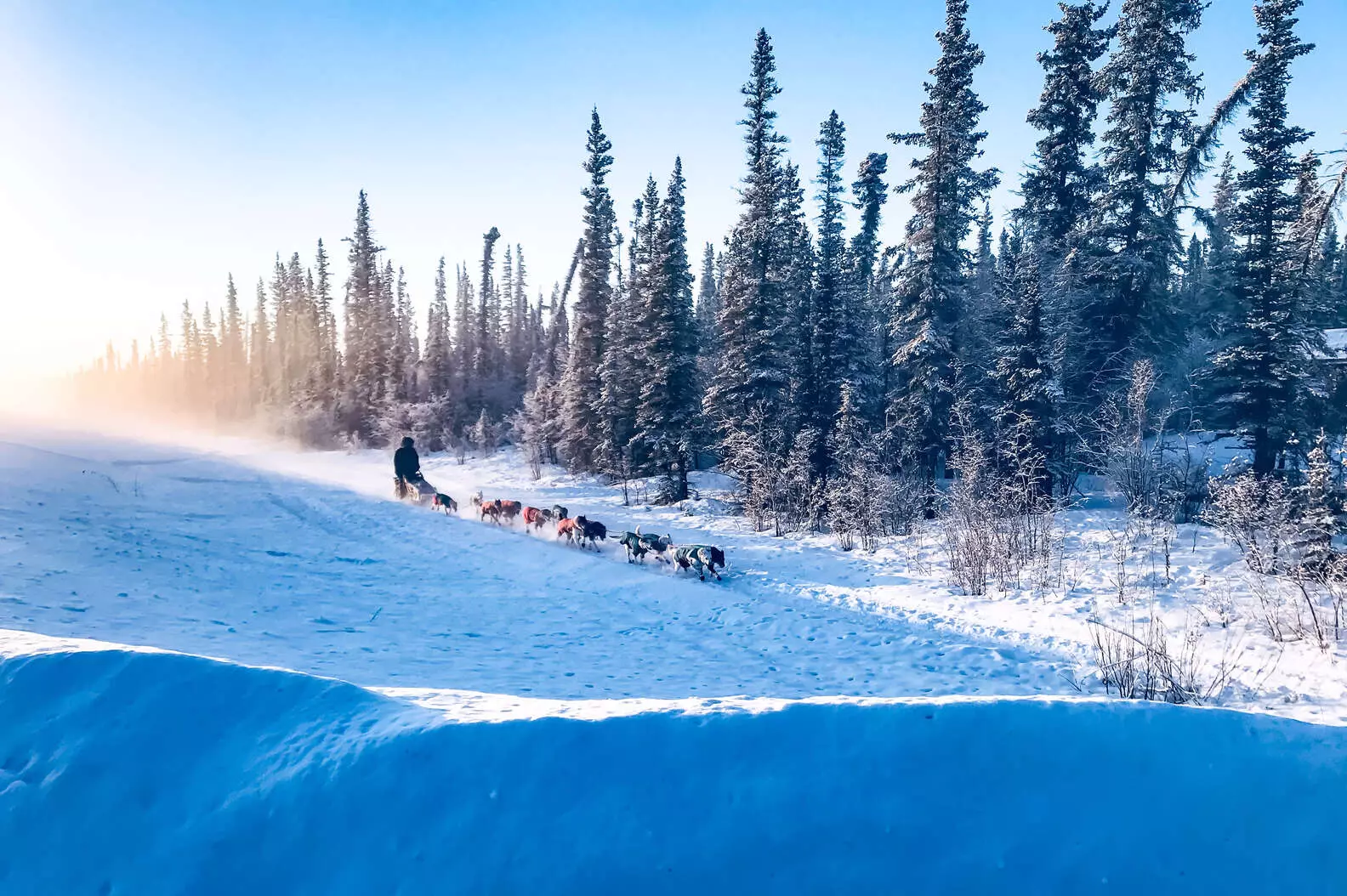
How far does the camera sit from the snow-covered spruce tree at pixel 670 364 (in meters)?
24.6

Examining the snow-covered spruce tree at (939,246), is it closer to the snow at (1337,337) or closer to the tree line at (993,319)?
the tree line at (993,319)

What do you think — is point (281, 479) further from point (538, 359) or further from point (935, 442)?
point (538, 359)

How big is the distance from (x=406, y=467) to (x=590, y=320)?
1586cm

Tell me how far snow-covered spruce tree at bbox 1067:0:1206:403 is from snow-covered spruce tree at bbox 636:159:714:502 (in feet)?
43.9

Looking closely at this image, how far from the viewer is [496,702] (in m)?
4.71

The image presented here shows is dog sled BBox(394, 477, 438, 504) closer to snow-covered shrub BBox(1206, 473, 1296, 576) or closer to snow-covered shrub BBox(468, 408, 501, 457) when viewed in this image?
snow-covered shrub BBox(1206, 473, 1296, 576)

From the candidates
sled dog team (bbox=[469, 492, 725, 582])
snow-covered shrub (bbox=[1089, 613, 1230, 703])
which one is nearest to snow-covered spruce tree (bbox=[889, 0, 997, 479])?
sled dog team (bbox=[469, 492, 725, 582])

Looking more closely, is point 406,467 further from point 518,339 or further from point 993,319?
point 518,339

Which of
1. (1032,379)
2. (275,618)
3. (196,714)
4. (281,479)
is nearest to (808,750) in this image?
(196,714)

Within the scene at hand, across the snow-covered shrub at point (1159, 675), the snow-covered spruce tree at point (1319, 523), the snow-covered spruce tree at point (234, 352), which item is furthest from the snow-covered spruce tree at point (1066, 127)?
the snow-covered spruce tree at point (234, 352)

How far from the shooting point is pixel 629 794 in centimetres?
374

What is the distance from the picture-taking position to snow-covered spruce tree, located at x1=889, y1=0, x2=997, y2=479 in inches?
801

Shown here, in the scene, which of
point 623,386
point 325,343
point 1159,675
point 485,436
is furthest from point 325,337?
point 1159,675

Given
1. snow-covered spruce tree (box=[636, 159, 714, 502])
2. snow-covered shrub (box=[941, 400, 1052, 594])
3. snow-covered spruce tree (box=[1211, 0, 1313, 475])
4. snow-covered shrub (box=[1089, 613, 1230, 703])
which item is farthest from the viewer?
snow-covered spruce tree (box=[636, 159, 714, 502])
